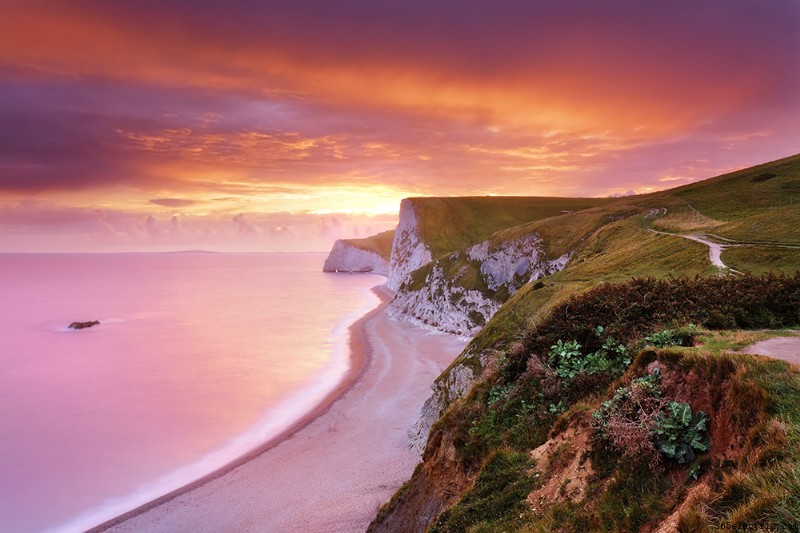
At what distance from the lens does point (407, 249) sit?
129 m

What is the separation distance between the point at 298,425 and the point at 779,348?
3477 centimetres

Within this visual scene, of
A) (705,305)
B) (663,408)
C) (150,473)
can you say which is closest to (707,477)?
(663,408)

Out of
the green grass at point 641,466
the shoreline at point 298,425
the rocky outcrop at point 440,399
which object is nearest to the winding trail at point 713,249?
the green grass at point 641,466

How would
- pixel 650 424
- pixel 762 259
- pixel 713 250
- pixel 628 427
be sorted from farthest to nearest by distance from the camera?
pixel 713 250
pixel 762 259
pixel 628 427
pixel 650 424

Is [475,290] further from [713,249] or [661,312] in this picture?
[661,312]

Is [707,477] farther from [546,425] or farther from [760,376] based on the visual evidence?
[546,425]

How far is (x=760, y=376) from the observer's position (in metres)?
6.84

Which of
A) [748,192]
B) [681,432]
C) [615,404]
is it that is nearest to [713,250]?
[615,404]

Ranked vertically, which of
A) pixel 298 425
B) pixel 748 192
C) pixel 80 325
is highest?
pixel 748 192

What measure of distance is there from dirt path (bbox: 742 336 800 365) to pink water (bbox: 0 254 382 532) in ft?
110

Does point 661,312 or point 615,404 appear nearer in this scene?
point 615,404

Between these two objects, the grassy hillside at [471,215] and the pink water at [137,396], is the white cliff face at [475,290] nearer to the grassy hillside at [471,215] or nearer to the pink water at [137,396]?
the pink water at [137,396]

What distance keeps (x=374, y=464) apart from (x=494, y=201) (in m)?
132

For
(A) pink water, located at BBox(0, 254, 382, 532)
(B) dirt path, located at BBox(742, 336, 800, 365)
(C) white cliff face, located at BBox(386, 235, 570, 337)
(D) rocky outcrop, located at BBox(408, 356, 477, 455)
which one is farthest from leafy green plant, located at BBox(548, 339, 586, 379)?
(C) white cliff face, located at BBox(386, 235, 570, 337)
